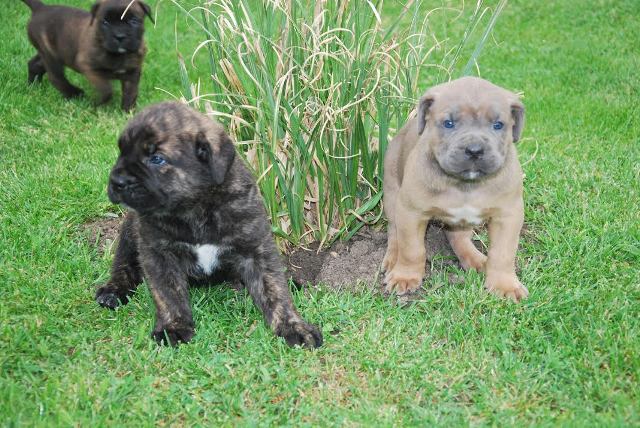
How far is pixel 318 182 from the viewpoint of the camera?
490 centimetres

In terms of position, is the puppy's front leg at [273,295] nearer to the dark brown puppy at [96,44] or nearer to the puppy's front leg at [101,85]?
the dark brown puppy at [96,44]

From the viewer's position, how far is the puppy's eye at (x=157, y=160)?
3758 mm

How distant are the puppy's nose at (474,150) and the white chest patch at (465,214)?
419 mm

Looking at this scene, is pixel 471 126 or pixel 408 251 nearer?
pixel 471 126

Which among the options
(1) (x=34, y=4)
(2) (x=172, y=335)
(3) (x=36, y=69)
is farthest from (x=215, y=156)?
(1) (x=34, y=4)

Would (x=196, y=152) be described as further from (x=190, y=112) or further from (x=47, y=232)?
(x=47, y=232)

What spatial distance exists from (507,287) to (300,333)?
1.31 meters

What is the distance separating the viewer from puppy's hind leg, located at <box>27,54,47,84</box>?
28.8ft

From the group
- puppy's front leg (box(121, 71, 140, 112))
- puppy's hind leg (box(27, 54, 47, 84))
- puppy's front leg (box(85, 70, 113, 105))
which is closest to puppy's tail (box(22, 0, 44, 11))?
puppy's hind leg (box(27, 54, 47, 84))

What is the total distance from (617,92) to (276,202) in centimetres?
502

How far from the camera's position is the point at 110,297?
4477mm

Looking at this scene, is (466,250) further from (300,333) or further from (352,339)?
(300,333)

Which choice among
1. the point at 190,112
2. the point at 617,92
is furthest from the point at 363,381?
the point at 617,92

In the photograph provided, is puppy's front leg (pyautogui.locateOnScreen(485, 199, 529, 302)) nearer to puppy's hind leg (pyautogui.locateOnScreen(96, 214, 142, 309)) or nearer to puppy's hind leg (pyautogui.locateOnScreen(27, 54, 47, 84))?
puppy's hind leg (pyautogui.locateOnScreen(96, 214, 142, 309))
